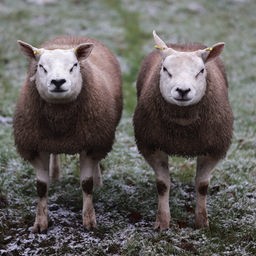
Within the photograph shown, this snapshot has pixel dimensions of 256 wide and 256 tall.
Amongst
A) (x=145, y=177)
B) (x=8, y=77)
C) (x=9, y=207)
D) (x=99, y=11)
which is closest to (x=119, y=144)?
(x=145, y=177)

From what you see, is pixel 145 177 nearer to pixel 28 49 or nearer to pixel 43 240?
pixel 43 240

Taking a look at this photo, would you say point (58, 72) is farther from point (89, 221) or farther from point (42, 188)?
point (89, 221)

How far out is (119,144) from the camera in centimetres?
888

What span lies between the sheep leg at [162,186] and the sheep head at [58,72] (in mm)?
1181

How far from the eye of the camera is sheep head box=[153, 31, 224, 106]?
210 inches

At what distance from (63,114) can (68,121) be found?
0.34 ft

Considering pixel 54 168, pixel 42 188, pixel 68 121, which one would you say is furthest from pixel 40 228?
pixel 54 168

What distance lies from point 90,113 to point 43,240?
142cm

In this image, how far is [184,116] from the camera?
572cm

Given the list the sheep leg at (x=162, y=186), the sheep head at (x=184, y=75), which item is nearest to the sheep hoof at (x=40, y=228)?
the sheep leg at (x=162, y=186)

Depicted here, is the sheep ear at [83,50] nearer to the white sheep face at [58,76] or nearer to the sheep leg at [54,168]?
the white sheep face at [58,76]

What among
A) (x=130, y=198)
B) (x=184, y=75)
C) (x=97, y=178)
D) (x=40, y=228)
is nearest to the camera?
(x=184, y=75)

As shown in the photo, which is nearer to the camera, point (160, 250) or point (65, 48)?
point (160, 250)

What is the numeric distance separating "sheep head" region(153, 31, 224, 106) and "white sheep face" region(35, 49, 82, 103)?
0.88 metres
